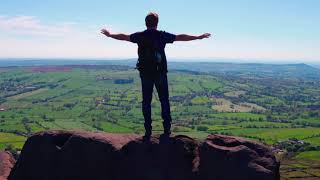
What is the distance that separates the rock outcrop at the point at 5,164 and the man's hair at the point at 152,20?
8.63 m

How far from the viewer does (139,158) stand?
591 inches

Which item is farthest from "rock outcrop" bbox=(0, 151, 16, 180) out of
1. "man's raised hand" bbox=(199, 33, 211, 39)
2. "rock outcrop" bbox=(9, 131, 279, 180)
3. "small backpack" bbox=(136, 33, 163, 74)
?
"man's raised hand" bbox=(199, 33, 211, 39)

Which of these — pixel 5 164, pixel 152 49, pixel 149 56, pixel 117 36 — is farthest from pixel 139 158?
pixel 5 164

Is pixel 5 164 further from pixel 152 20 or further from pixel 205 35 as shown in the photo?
pixel 205 35

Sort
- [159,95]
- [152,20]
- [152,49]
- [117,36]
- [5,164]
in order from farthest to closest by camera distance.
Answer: [5,164]
[159,95]
[117,36]
[152,49]
[152,20]

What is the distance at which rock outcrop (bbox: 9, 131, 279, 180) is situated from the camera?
14.0 m

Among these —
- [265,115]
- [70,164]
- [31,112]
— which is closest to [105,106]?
[31,112]

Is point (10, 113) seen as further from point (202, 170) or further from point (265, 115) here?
point (202, 170)

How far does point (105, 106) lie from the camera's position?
639 feet

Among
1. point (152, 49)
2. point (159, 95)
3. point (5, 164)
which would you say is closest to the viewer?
point (152, 49)

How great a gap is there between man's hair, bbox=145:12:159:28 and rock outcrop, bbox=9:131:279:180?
407 cm

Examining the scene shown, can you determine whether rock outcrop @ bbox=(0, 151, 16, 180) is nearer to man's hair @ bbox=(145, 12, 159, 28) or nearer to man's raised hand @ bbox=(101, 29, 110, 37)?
man's raised hand @ bbox=(101, 29, 110, 37)

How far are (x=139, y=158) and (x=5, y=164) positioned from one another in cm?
708

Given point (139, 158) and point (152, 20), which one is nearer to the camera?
point (152, 20)
